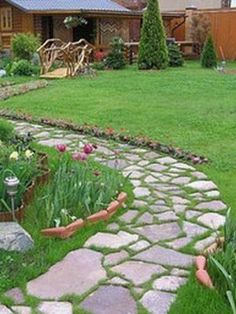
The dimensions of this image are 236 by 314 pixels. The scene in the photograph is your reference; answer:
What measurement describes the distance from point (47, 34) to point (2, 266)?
690 inches

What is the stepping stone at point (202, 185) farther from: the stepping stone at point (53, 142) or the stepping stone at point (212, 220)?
the stepping stone at point (53, 142)

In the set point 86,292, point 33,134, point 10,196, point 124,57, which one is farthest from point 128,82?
point 86,292

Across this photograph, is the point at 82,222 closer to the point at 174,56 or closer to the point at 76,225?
the point at 76,225

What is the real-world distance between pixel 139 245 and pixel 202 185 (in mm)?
1499

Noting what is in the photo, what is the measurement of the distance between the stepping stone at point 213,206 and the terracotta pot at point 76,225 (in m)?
1.07

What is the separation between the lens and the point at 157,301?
294 centimetres

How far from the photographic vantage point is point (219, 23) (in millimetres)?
20828

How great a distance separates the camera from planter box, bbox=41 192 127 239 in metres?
3.71

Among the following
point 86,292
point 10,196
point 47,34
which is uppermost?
point 47,34

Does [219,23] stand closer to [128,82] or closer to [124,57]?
[124,57]

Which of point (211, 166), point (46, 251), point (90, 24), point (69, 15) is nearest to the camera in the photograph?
point (46, 251)

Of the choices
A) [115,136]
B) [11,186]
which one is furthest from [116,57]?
[11,186]

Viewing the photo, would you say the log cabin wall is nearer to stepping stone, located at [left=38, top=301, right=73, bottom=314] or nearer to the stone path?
the stone path

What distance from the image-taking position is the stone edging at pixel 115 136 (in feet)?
19.4
